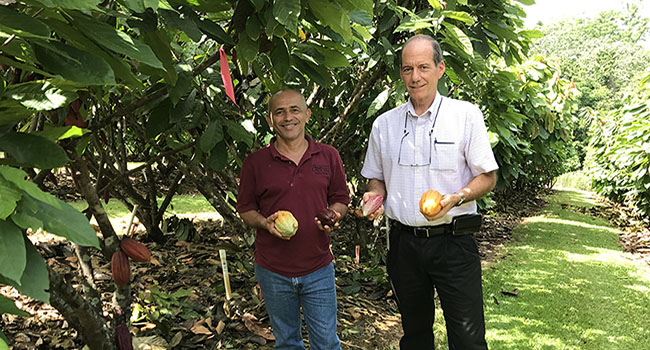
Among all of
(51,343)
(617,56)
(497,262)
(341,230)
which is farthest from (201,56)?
(617,56)

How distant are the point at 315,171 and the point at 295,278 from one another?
479 mm

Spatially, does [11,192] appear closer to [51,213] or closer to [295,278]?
[51,213]

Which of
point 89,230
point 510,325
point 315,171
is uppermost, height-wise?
point 315,171

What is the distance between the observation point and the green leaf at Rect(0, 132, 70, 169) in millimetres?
815

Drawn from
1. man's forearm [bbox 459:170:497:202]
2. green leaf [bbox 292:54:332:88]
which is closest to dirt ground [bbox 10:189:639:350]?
man's forearm [bbox 459:170:497:202]

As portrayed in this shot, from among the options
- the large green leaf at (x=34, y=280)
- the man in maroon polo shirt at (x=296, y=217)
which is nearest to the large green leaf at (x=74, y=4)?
the large green leaf at (x=34, y=280)

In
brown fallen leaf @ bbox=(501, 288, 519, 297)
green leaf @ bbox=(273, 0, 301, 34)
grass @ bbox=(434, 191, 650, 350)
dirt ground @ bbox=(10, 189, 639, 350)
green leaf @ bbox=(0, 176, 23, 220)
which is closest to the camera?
green leaf @ bbox=(0, 176, 23, 220)

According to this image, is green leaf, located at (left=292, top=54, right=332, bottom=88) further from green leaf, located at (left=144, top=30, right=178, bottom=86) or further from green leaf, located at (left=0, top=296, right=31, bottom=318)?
green leaf, located at (left=0, top=296, right=31, bottom=318)

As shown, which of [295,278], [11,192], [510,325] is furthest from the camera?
[510,325]

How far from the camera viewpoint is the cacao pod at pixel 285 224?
79.4 inches

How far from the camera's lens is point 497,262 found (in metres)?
6.20

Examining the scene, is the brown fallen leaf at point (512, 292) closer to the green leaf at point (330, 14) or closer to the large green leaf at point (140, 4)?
the green leaf at point (330, 14)

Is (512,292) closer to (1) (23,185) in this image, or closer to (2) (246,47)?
(2) (246,47)

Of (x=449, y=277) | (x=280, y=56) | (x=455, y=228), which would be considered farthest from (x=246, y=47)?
(x=449, y=277)
